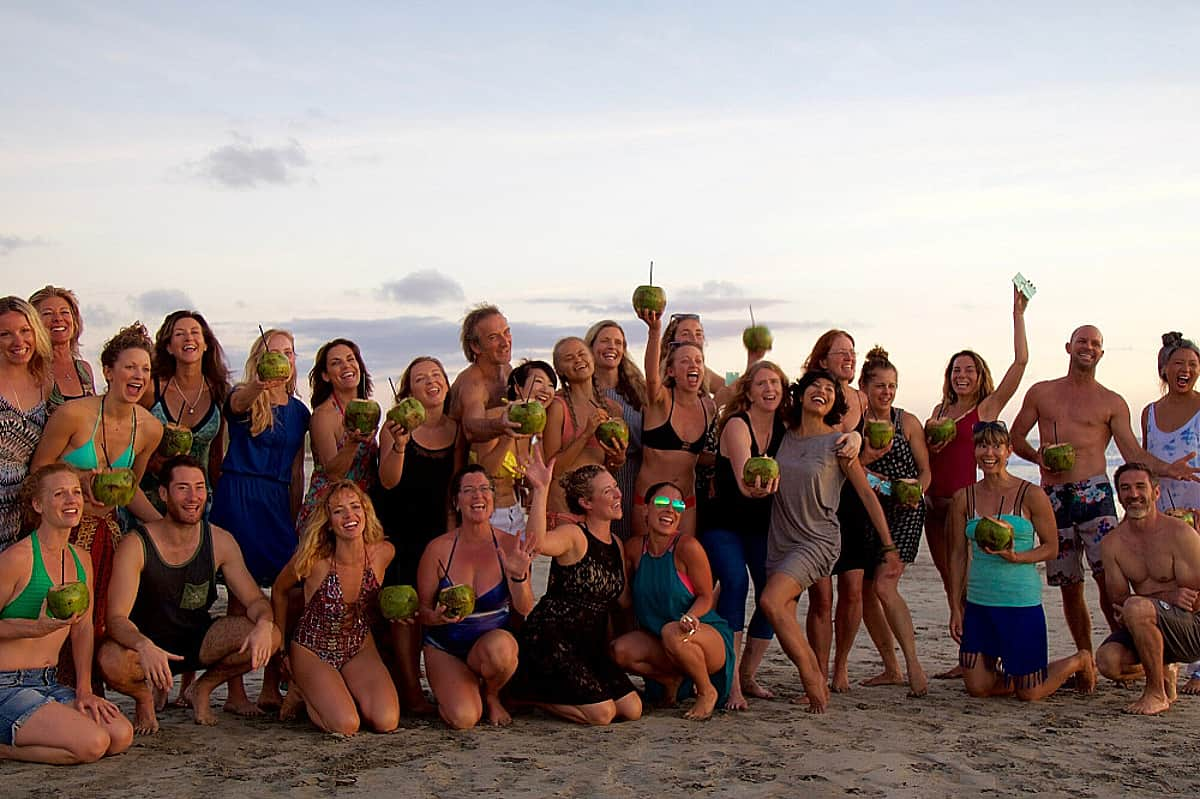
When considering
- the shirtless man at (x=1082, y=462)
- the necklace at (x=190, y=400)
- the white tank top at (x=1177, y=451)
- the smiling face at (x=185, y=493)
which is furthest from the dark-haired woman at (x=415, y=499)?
the white tank top at (x=1177, y=451)

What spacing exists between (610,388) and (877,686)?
282cm

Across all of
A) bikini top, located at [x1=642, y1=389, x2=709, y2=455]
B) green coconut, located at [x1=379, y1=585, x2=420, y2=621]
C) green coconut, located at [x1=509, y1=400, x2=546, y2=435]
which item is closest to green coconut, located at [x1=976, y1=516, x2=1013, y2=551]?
bikini top, located at [x1=642, y1=389, x2=709, y2=455]

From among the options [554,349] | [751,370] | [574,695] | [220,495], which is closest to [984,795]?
[574,695]

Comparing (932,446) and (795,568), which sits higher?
(932,446)

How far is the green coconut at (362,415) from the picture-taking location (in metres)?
7.72

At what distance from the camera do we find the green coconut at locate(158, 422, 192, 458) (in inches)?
301

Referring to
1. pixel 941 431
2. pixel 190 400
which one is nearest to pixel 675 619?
pixel 941 431

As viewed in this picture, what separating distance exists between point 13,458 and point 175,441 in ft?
2.99

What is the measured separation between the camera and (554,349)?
27.6ft

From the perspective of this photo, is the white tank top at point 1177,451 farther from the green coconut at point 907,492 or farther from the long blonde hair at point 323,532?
the long blonde hair at point 323,532

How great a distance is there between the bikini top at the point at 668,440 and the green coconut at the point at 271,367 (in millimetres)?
2416

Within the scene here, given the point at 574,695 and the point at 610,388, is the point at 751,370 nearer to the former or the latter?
the point at 610,388

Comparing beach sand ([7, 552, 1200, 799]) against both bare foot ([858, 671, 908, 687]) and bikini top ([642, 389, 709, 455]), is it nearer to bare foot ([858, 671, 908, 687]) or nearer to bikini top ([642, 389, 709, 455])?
bare foot ([858, 671, 908, 687])

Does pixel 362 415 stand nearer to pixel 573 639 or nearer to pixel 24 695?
pixel 573 639
